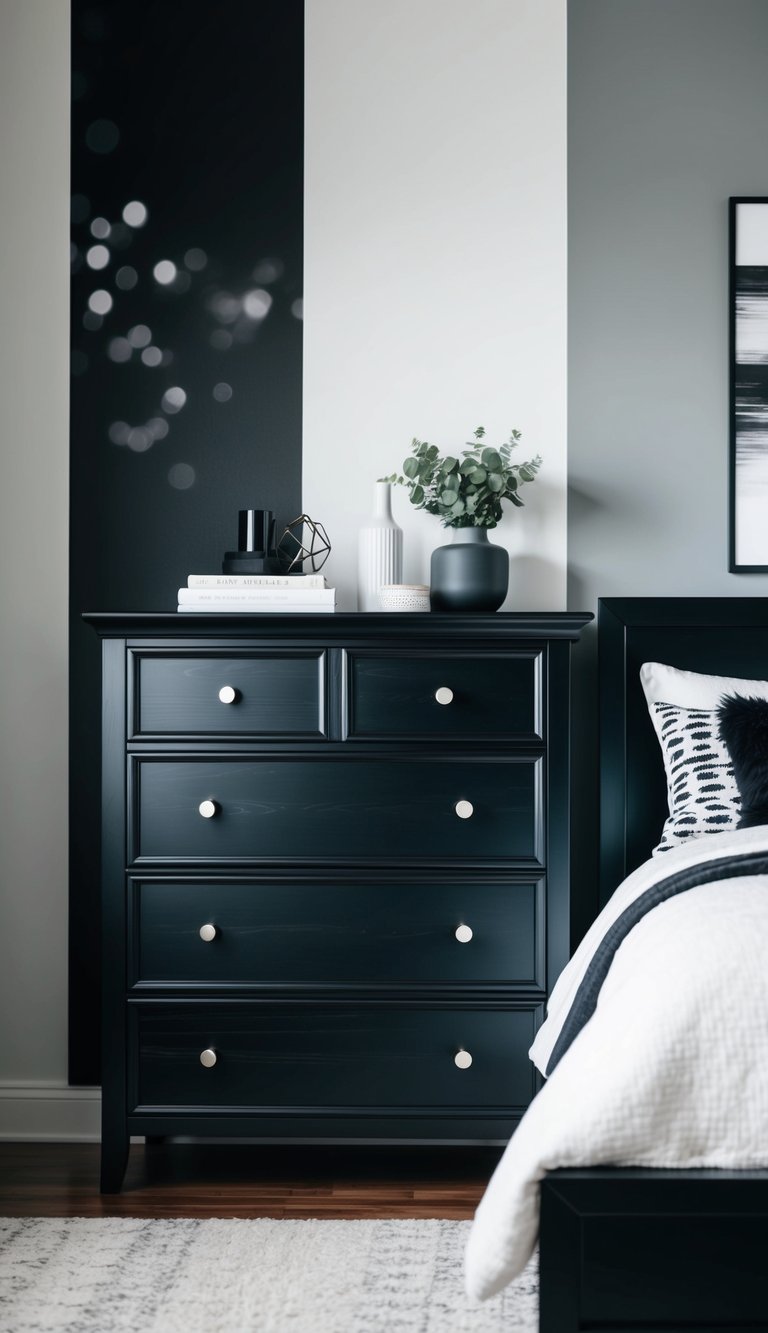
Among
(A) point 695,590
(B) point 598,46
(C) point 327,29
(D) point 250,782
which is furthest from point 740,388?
(D) point 250,782

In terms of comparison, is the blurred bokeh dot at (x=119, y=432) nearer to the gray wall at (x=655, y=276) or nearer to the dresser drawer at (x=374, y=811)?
the dresser drawer at (x=374, y=811)

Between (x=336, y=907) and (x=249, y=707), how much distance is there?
439 millimetres

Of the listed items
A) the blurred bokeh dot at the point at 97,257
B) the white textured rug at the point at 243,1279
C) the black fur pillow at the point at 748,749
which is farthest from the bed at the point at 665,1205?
the blurred bokeh dot at the point at 97,257

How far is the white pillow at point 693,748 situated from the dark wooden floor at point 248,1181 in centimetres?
84

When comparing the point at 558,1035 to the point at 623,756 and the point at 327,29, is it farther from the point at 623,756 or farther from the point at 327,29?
the point at 327,29

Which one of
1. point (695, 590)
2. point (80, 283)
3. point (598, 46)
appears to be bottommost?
point (695, 590)

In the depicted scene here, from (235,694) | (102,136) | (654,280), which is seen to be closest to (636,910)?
(235,694)

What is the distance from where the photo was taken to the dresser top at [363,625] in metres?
2.12

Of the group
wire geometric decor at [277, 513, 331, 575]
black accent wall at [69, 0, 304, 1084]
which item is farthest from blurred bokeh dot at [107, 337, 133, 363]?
wire geometric decor at [277, 513, 331, 575]

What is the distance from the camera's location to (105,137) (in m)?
2.60

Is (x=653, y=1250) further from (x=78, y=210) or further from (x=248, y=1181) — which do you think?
(x=78, y=210)

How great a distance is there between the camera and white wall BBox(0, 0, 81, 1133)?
259 cm

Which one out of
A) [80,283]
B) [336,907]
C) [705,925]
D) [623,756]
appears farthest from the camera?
[80,283]

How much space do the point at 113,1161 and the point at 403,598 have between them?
1.31m
